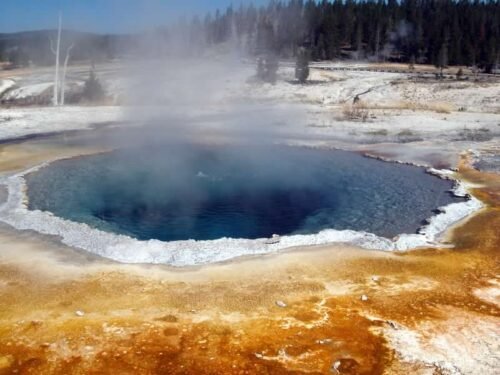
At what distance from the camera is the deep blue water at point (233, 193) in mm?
9156

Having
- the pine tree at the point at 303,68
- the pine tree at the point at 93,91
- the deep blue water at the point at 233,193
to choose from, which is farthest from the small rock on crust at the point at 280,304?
the pine tree at the point at 303,68

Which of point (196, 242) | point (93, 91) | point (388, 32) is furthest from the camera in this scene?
point (388, 32)

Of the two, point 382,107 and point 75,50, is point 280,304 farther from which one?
point 75,50

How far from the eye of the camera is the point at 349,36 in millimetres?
41250

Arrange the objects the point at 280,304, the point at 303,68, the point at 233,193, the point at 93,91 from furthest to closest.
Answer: the point at 303,68, the point at 93,91, the point at 233,193, the point at 280,304

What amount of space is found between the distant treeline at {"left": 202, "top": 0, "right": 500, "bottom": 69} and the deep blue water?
66.5ft

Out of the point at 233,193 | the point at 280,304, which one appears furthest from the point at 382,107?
the point at 280,304

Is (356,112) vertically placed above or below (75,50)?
below

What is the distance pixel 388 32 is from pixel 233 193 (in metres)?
32.8

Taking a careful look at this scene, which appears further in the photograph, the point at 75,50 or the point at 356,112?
the point at 75,50

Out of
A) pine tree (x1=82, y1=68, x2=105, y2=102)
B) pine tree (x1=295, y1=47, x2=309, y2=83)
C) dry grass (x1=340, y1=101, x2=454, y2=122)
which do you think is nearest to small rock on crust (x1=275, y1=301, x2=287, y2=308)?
dry grass (x1=340, y1=101, x2=454, y2=122)

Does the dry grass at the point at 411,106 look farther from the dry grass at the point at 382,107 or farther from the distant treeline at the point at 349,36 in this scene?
the distant treeline at the point at 349,36

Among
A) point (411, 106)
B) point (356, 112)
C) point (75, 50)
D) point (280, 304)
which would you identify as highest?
point (75, 50)

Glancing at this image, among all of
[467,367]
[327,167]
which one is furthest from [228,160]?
[467,367]
